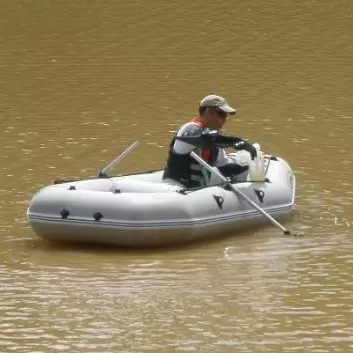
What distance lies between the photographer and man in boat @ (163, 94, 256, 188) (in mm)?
10969

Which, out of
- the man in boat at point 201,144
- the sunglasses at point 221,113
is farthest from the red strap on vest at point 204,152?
the sunglasses at point 221,113

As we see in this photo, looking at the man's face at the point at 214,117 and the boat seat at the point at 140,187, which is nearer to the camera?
the boat seat at the point at 140,187

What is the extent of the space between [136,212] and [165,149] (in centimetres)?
404

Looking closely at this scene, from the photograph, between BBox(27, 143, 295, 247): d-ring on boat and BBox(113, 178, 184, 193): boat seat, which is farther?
BBox(113, 178, 184, 193): boat seat

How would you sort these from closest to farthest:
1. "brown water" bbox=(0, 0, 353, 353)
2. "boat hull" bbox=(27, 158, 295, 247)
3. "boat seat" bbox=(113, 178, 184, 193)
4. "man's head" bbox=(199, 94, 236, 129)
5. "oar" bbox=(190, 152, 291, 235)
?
"brown water" bbox=(0, 0, 353, 353) → "boat hull" bbox=(27, 158, 295, 247) → "boat seat" bbox=(113, 178, 184, 193) → "oar" bbox=(190, 152, 291, 235) → "man's head" bbox=(199, 94, 236, 129)

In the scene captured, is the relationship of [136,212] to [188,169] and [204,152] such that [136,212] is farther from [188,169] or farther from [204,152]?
[204,152]

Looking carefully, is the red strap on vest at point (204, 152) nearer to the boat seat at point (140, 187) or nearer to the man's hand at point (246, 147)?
the man's hand at point (246, 147)

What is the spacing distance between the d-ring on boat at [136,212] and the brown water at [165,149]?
5.3 inches

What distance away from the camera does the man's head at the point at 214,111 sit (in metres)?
11.1

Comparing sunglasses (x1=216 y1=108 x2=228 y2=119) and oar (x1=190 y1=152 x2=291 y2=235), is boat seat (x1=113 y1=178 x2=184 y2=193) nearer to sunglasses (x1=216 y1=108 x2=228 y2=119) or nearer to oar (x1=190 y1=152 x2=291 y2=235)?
oar (x1=190 y1=152 x2=291 y2=235)

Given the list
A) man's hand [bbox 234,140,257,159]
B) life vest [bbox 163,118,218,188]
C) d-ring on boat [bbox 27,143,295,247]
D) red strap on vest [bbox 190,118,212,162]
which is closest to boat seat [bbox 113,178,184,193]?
d-ring on boat [bbox 27,143,295,247]

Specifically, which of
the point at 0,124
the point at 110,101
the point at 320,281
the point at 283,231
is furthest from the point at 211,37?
the point at 320,281

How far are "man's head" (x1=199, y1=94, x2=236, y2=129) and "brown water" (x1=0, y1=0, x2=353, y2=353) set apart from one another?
0.88m

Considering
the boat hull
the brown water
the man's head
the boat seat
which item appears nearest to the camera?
the brown water
